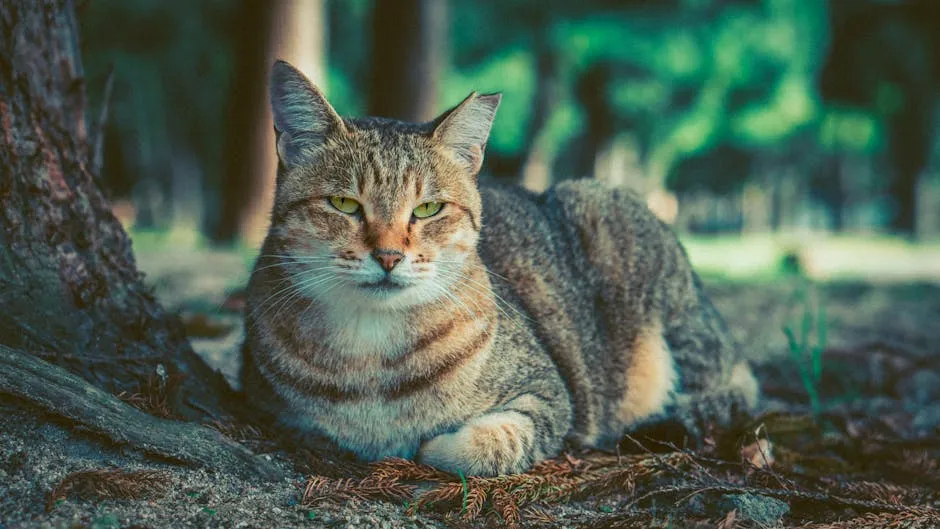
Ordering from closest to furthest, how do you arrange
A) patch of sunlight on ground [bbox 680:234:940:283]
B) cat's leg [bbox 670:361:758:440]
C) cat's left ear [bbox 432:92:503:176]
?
cat's left ear [bbox 432:92:503:176] → cat's leg [bbox 670:361:758:440] → patch of sunlight on ground [bbox 680:234:940:283]

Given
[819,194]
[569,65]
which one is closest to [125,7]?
[569,65]

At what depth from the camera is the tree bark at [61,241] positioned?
95.7 inches

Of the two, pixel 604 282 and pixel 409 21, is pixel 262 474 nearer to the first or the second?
pixel 604 282

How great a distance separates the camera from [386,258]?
2479 mm

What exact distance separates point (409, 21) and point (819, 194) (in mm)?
37339

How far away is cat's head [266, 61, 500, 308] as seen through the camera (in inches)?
101

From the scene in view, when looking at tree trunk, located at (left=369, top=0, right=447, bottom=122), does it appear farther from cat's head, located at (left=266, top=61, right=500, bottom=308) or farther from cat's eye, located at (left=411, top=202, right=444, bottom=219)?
cat's eye, located at (left=411, top=202, right=444, bottom=219)

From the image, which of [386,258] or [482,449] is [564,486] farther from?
[386,258]

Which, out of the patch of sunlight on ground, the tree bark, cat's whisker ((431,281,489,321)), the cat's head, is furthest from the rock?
the patch of sunlight on ground

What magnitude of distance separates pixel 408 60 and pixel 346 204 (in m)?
5.62

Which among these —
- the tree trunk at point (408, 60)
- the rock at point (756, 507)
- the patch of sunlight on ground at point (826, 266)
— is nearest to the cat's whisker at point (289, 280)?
the rock at point (756, 507)

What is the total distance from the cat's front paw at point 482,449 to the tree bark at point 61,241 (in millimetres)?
801

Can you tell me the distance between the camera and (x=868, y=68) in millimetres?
22188

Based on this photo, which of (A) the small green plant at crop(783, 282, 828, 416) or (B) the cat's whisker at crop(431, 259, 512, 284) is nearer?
(B) the cat's whisker at crop(431, 259, 512, 284)
